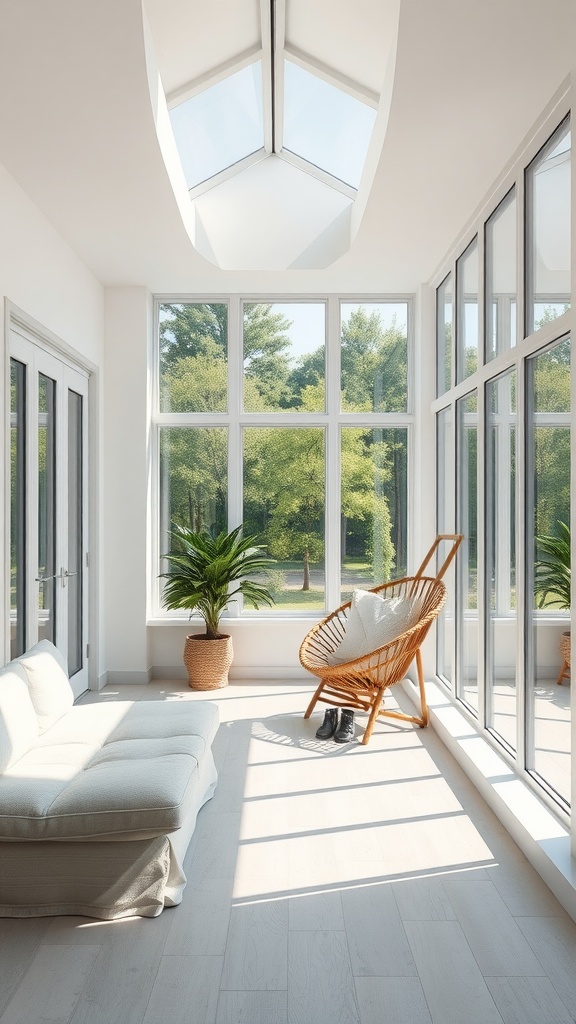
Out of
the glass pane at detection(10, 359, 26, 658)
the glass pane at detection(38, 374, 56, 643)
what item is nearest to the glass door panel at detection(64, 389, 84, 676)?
the glass pane at detection(38, 374, 56, 643)

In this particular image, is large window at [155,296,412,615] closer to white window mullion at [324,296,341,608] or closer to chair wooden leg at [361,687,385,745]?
white window mullion at [324,296,341,608]

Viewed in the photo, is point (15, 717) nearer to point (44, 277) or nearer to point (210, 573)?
point (44, 277)

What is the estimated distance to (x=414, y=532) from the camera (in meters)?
6.45

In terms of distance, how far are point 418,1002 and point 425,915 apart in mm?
502

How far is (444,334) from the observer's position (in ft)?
19.3

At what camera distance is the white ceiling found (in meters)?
2.87

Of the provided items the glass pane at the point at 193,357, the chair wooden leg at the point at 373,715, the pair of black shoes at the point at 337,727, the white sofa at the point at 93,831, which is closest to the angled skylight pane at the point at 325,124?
the glass pane at the point at 193,357

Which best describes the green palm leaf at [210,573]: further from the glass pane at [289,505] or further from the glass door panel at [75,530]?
the glass door panel at [75,530]

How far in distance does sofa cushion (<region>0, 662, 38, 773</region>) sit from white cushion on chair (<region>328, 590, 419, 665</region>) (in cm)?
221

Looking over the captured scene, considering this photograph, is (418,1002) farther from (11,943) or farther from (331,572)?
(331,572)

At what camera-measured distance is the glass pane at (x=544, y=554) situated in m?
3.18

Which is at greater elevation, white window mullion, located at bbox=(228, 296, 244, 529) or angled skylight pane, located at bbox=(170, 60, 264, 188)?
angled skylight pane, located at bbox=(170, 60, 264, 188)

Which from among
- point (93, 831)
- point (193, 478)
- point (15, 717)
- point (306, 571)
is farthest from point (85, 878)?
point (193, 478)

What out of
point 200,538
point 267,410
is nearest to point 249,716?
point 200,538
